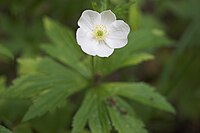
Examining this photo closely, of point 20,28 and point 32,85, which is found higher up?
point 20,28

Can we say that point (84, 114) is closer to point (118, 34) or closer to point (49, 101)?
point (49, 101)

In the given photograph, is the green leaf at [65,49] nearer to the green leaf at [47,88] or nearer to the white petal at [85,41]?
the green leaf at [47,88]

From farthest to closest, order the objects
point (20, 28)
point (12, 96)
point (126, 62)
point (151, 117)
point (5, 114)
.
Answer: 1. point (20, 28)
2. point (151, 117)
3. point (5, 114)
4. point (126, 62)
5. point (12, 96)

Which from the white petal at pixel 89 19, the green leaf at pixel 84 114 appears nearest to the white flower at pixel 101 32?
the white petal at pixel 89 19

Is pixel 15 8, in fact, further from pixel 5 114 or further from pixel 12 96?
pixel 12 96

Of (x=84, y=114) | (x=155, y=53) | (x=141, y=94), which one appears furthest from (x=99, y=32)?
(x=155, y=53)

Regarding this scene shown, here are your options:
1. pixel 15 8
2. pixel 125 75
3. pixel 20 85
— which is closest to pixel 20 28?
pixel 15 8
